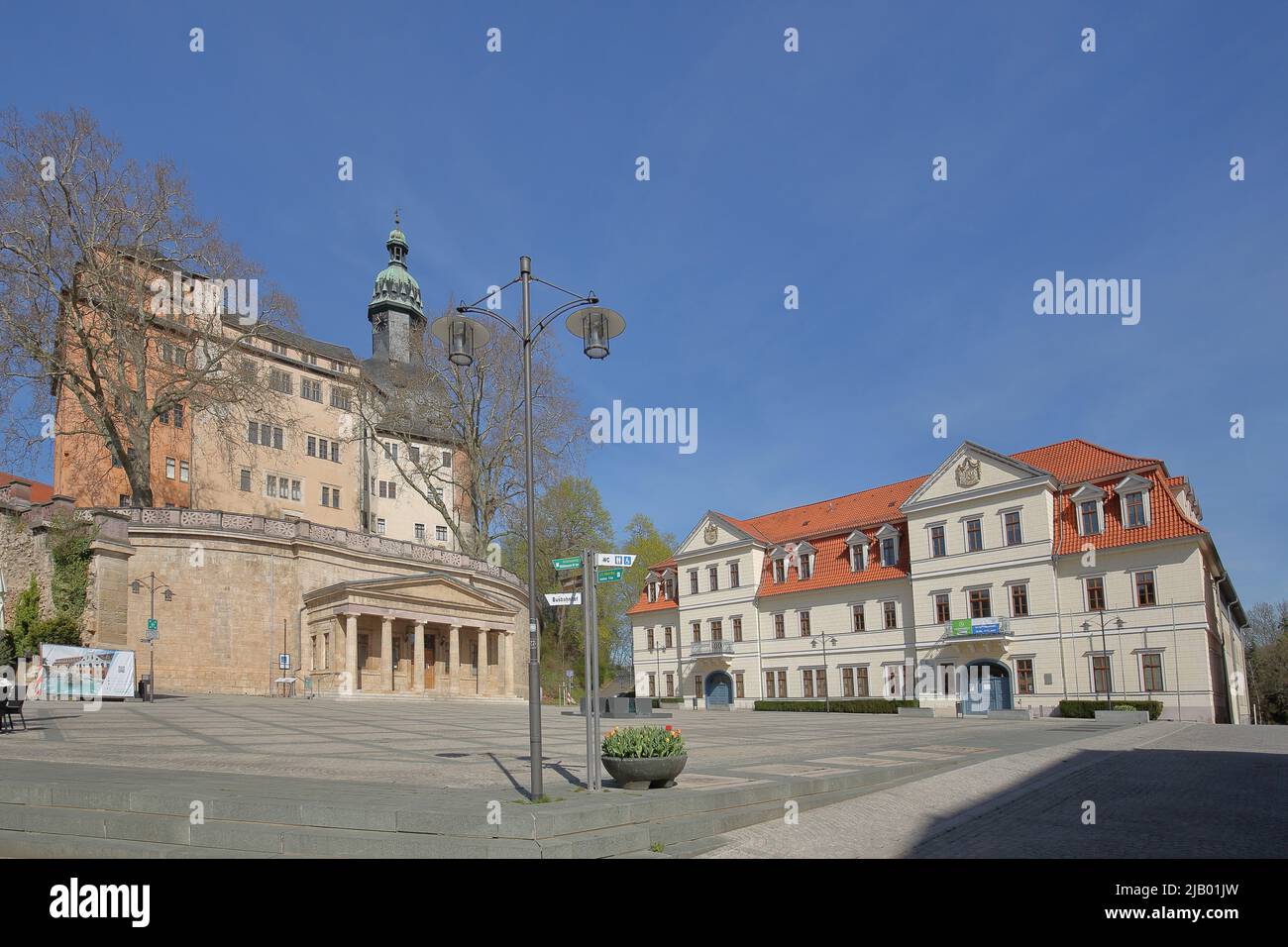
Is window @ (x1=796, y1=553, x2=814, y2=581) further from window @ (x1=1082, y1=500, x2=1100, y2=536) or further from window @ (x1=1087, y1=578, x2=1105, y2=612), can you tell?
window @ (x1=1087, y1=578, x2=1105, y2=612)

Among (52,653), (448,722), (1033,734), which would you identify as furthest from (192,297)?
(1033,734)

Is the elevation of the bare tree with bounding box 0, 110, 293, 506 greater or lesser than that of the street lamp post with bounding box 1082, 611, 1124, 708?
greater

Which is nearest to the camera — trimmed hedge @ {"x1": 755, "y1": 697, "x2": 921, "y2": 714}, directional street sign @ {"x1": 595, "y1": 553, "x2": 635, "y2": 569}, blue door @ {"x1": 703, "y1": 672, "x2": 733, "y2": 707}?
directional street sign @ {"x1": 595, "y1": 553, "x2": 635, "y2": 569}

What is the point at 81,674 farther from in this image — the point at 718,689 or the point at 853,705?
the point at 718,689

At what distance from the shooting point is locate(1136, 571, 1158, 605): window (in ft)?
131

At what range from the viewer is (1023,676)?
4359cm

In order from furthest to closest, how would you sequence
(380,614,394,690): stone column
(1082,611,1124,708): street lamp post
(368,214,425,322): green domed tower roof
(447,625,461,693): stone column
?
(368,214,425,322): green domed tower roof
(447,625,461,693): stone column
(380,614,394,690): stone column
(1082,611,1124,708): street lamp post

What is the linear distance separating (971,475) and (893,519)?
20.4 feet

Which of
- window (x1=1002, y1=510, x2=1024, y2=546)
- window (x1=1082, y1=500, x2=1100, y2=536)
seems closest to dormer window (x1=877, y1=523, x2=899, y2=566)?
window (x1=1002, y1=510, x2=1024, y2=546)

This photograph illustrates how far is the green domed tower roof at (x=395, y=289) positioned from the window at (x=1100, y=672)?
59.0 metres

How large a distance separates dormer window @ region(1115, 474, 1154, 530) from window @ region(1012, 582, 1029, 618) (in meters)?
5.66

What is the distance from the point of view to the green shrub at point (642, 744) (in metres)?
11.2
